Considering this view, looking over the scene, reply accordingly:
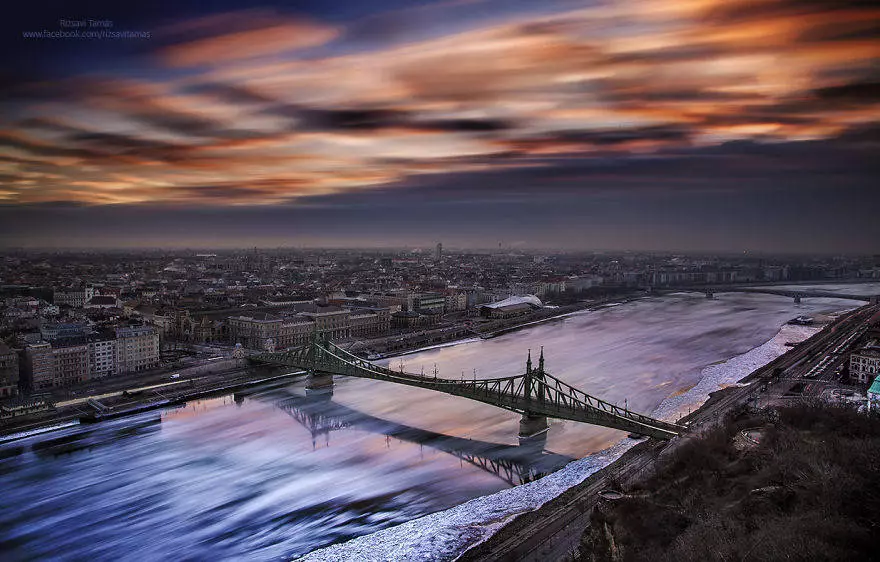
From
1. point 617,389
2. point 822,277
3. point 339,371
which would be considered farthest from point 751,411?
point 822,277

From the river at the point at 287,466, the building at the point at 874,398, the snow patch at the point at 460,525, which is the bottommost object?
the river at the point at 287,466

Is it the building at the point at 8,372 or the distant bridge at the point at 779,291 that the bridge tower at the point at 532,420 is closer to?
the building at the point at 8,372

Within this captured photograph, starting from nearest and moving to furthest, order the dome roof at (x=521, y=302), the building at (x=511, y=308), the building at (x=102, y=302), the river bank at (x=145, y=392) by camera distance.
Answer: the river bank at (x=145, y=392) → the building at (x=102, y=302) → the building at (x=511, y=308) → the dome roof at (x=521, y=302)

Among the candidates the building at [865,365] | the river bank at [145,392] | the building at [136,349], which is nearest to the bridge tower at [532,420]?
the building at [865,365]

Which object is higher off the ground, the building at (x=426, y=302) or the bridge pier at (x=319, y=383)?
the building at (x=426, y=302)

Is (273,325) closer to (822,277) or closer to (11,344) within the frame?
(11,344)

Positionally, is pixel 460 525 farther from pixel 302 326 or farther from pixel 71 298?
pixel 71 298

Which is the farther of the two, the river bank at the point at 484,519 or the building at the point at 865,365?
the building at the point at 865,365
